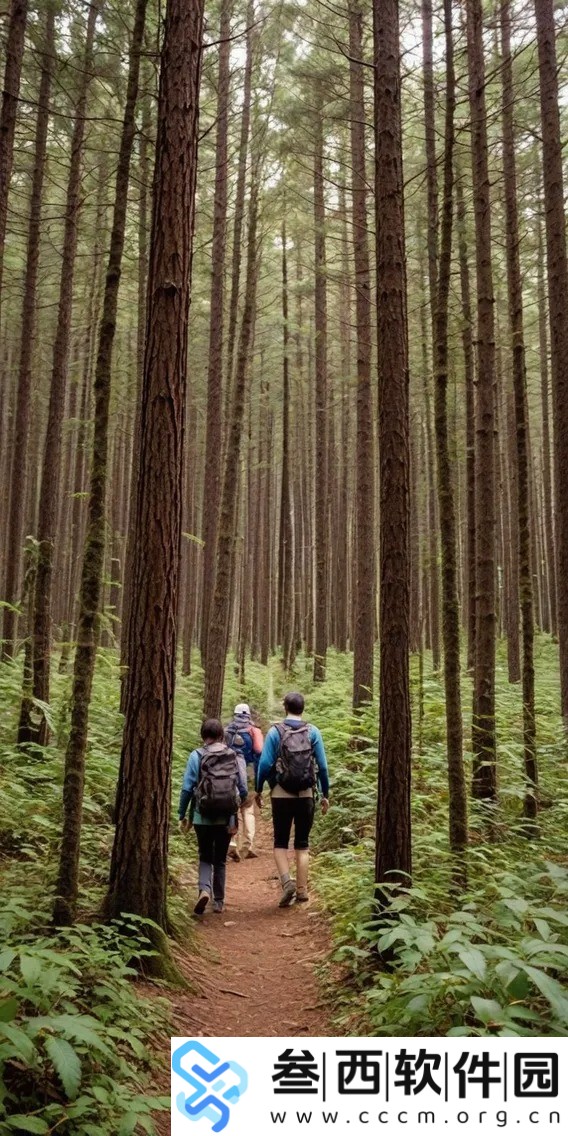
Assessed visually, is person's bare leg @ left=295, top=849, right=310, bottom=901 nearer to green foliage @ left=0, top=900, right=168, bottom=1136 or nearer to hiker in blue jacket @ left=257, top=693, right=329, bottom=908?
hiker in blue jacket @ left=257, top=693, right=329, bottom=908

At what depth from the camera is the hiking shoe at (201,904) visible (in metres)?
6.45

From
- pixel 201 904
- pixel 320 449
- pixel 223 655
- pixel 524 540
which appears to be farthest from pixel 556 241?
pixel 201 904

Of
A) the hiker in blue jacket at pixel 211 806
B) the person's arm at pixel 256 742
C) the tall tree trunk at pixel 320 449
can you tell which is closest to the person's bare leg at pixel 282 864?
the hiker in blue jacket at pixel 211 806

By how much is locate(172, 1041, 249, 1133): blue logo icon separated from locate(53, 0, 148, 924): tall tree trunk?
154 centimetres

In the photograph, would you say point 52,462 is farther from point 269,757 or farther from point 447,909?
point 447,909

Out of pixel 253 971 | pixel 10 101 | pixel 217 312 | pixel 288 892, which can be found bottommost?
A: pixel 253 971

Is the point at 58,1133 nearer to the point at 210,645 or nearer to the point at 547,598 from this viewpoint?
the point at 210,645

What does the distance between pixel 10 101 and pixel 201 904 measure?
844cm

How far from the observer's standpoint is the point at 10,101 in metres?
7.46

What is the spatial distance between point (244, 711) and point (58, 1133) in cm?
641

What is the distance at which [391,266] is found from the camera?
18.2 ft

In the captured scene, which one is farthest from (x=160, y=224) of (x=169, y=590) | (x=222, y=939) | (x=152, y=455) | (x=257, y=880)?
(x=257, y=880)

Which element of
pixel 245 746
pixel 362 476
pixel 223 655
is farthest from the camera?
pixel 362 476

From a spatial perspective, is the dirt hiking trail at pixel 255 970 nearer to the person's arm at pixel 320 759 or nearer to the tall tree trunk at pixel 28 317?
the person's arm at pixel 320 759
